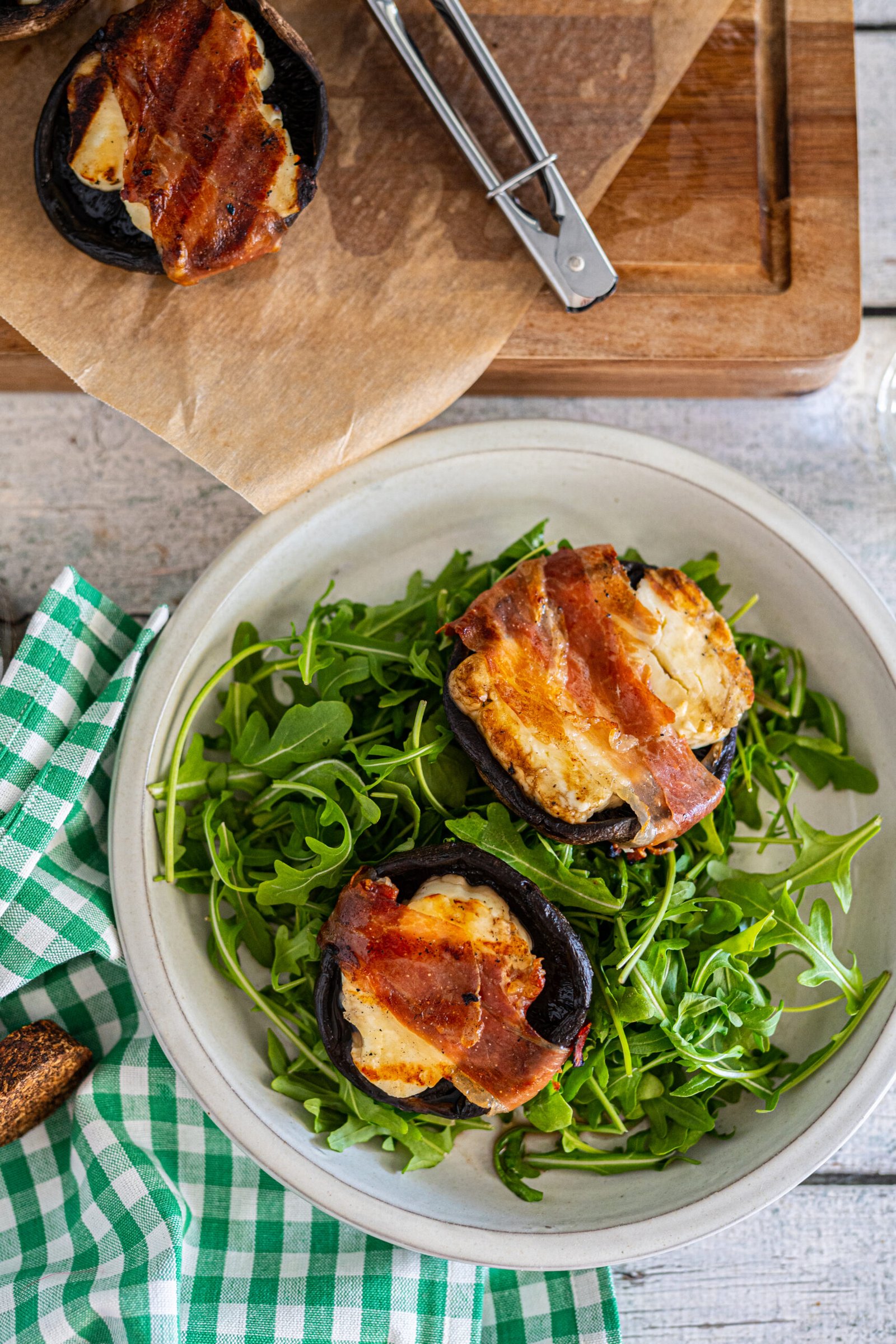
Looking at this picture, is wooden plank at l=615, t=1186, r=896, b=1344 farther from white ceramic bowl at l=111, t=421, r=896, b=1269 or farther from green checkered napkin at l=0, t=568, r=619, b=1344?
white ceramic bowl at l=111, t=421, r=896, b=1269

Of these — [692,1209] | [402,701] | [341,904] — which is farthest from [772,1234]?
[402,701]

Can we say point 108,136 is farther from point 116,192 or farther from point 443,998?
point 443,998

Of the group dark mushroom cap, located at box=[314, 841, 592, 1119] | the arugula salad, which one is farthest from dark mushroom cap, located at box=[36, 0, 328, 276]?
dark mushroom cap, located at box=[314, 841, 592, 1119]

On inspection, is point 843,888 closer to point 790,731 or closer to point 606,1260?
point 790,731

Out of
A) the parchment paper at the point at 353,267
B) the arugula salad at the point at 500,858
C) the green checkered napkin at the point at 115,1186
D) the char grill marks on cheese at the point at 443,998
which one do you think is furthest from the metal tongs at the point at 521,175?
the char grill marks on cheese at the point at 443,998

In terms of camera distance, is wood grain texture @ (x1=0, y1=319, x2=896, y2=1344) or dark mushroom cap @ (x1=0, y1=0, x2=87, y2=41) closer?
dark mushroom cap @ (x1=0, y1=0, x2=87, y2=41)

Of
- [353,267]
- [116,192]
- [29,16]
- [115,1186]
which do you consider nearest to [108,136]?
[116,192]
